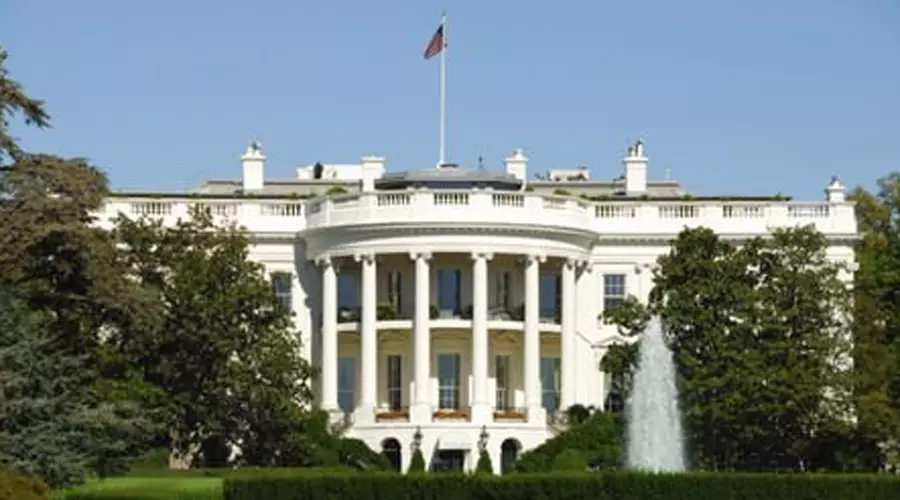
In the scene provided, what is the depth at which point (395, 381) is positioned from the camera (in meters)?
87.6

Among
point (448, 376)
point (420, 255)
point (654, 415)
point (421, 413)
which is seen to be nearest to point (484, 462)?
point (421, 413)

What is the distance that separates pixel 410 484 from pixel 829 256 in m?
34.0

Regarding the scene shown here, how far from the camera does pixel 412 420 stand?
84562mm

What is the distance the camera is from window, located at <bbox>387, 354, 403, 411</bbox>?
8738 centimetres

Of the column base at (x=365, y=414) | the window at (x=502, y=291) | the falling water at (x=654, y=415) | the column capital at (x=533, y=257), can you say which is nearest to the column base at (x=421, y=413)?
the column base at (x=365, y=414)

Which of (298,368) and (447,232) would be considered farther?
(447,232)

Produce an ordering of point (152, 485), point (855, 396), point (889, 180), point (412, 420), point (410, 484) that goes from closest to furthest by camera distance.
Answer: point (410, 484) < point (152, 485) < point (855, 396) < point (412, 420) < point (889, 180)

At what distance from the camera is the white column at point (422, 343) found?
84.5m

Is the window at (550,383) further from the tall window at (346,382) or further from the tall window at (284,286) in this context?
the tall window at (284,286)

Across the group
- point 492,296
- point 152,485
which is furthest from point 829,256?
point 152,485

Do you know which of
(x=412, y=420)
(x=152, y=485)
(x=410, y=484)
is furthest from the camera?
(x=412, y=420)

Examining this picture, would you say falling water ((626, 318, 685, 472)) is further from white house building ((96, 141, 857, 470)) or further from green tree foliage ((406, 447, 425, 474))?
white house building ((96, 141, 857, 470))

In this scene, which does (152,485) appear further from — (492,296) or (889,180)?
(889,180)

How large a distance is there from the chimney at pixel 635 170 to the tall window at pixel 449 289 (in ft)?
28.9
